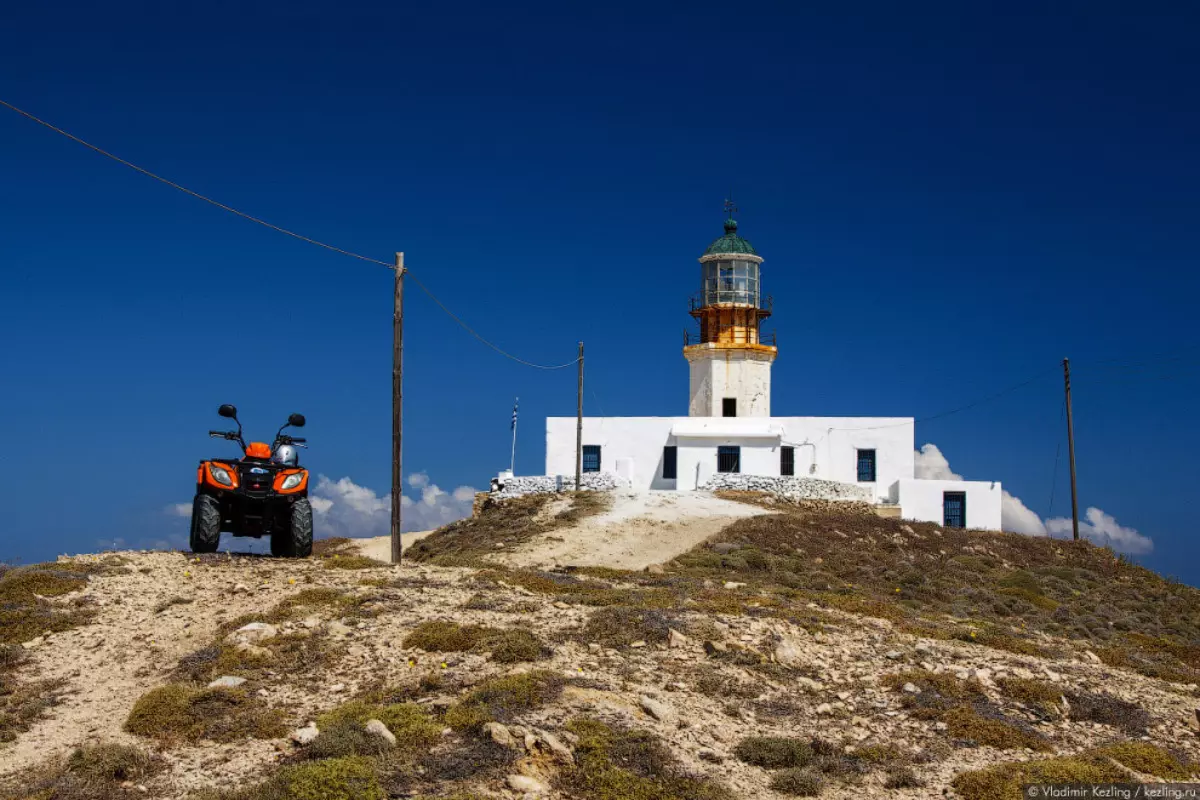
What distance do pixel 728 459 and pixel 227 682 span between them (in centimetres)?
3867

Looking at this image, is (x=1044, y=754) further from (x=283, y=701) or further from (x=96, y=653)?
(x=96, y=653)

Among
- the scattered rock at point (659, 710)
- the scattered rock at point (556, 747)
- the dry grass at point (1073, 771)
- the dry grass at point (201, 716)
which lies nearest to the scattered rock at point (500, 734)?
the scattered rock at point (556, 747)

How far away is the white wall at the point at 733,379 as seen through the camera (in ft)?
178

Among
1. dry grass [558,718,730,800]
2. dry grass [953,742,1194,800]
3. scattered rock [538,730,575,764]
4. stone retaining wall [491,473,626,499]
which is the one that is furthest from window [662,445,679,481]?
scattered rock [538,730,575,764]

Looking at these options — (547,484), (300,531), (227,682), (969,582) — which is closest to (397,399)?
(300,531)

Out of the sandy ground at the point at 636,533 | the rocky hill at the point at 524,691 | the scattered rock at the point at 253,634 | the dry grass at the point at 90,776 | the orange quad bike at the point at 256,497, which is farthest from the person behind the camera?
the sandy ground at the point at 636,533

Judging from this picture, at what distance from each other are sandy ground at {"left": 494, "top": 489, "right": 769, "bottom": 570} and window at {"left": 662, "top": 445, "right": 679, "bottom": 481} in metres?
7.37

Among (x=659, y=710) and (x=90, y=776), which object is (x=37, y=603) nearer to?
(x=90, y=776)

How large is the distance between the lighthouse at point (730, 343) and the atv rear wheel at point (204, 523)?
3659cm

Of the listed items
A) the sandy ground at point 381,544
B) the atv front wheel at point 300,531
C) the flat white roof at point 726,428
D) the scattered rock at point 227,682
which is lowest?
the sandy ground at point 381,544

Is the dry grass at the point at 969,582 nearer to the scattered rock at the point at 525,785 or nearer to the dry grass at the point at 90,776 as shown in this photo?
the scattered rock at the point at 525,785

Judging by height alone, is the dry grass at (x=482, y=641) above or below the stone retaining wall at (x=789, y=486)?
below

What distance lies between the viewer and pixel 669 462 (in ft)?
168

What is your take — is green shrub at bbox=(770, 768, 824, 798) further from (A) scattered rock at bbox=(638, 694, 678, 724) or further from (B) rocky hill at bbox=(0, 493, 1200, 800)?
(A) scattered rock at bbox=(638, 694, 678, 724)
